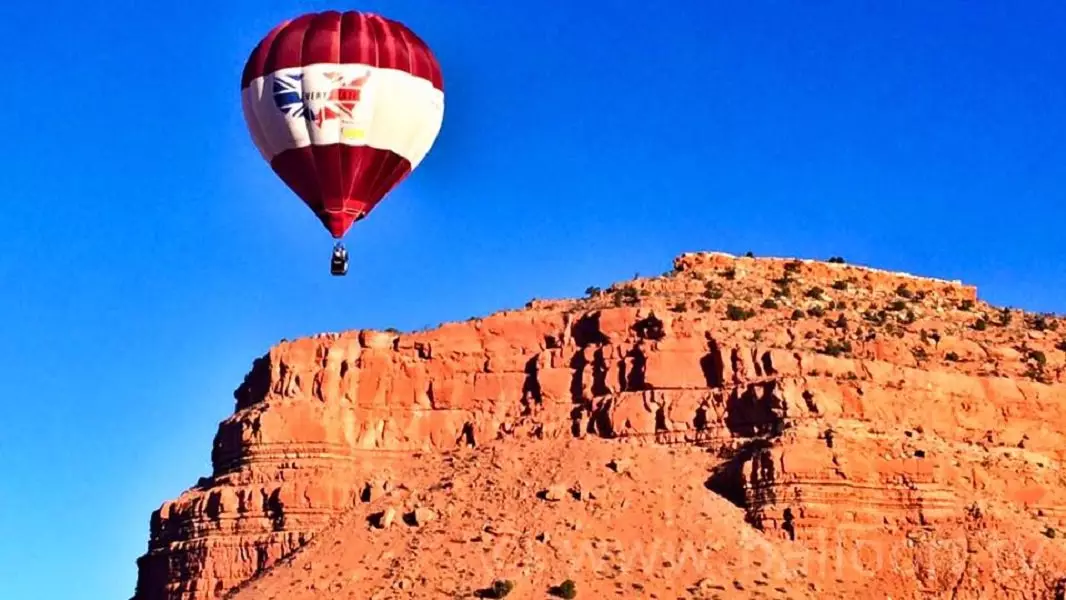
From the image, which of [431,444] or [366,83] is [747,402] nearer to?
[431,444]

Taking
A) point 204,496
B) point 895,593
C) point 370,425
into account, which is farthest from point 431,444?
point 895,593

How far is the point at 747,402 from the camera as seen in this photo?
75.3 m

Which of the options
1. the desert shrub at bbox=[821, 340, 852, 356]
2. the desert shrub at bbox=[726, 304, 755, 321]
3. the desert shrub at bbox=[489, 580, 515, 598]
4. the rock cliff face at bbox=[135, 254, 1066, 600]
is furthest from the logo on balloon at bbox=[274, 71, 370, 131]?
the desert shrub at bbox=[726, 304, 755, 321]

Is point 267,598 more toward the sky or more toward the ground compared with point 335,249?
more toward the ground

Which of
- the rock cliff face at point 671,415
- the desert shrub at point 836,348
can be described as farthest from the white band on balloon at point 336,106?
the desert shrub at point 836,348

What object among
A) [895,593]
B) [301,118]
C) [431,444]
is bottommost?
[895,593]

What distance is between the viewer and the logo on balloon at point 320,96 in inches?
2322

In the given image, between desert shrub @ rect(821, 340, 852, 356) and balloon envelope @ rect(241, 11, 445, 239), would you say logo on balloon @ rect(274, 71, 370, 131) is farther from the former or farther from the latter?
desert shrub @ rect(821, 340, 852, 356)

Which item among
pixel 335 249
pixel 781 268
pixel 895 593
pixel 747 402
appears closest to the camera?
pixel 335 249

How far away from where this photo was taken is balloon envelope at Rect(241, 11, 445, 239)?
5909 centimetres

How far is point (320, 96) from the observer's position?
58.9 metres

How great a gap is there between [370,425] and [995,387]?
66.8ft

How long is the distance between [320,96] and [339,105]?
1.69ft

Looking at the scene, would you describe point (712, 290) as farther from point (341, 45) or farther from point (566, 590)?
point (341, 45)
